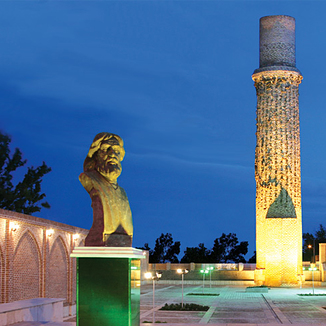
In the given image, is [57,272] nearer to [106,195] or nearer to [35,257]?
[35,257]

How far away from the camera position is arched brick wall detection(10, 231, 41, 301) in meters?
15.7

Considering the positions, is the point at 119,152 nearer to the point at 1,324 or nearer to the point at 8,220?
the point at 1,324

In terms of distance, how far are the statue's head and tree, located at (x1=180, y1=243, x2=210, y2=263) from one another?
47.3 metres

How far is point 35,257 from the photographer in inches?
674

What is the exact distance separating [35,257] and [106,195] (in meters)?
10.1

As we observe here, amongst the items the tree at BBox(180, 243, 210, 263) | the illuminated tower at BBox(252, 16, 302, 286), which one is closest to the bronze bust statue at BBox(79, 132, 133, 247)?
the illuminated tower at BBox(252, 16, 302, 286)

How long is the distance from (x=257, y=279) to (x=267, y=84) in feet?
33.8

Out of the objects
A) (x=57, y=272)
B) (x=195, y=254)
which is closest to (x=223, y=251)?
(x=195, y=254)

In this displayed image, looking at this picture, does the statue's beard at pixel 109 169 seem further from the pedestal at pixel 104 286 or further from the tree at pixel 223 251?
the tree at pixel 223 251

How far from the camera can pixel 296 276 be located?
1232 inches

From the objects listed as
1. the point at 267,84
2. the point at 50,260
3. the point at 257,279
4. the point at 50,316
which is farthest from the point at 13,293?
the point at 267,84

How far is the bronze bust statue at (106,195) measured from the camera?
760 cm

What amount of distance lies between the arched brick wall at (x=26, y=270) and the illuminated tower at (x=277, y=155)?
17007mm

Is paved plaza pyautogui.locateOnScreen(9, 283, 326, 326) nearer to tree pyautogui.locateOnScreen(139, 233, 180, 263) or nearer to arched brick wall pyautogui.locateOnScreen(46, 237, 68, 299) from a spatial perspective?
arched brick wall pyautogui.locateOnScreen(46, 237, 68, 299)
